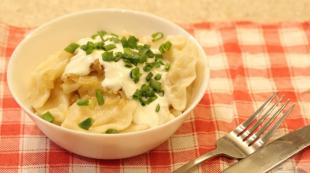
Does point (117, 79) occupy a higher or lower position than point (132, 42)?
lower

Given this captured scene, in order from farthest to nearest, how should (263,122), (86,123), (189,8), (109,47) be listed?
(189,8) < (263,122) < (109,47) < (86,123)

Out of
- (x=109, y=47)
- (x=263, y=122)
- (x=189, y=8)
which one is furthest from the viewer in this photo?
(x=189, y=8)

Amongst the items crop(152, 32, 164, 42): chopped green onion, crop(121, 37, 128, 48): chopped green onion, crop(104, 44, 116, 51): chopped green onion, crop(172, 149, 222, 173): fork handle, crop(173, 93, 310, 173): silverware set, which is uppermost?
crop(152, 32, 164, 42): chopped green onion

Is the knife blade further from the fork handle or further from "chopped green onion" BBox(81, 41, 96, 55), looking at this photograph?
"chopped green onion" BBox(81, 41, 96, 55)

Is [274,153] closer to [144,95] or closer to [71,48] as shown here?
[144,95]

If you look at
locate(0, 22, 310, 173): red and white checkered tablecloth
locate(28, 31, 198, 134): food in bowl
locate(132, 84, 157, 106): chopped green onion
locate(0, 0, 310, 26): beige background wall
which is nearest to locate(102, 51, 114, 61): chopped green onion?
locate(28, 31, 198, 134): food in bowl

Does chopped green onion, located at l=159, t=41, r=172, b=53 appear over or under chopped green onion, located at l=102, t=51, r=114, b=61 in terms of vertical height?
over

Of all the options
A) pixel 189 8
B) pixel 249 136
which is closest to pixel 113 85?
pixel 249 136
